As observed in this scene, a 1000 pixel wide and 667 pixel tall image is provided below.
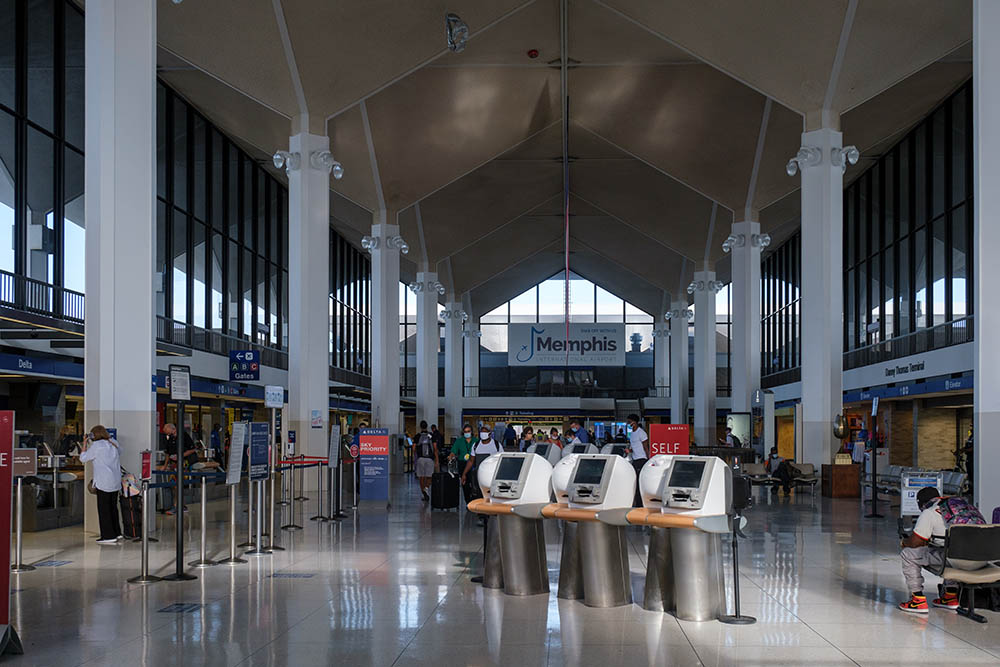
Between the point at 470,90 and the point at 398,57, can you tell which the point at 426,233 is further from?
the point at 398,57

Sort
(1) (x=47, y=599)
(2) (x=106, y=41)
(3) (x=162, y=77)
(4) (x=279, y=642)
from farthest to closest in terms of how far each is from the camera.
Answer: (3) (x=162, y=77), (2) (x=106, y=41), (1) (x=47, y=599), (4) (x=279, y=642)

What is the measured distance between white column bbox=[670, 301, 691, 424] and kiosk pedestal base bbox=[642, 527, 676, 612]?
33945 mm

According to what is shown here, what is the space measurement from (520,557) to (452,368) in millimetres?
33850

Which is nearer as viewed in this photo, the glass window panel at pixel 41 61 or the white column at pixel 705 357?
the glass window panel at pixel 41 61

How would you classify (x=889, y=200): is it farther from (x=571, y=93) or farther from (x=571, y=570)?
(x=571, y=570)

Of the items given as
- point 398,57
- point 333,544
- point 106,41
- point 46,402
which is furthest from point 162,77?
point 333,544

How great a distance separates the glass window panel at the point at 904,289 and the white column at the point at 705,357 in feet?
23.4

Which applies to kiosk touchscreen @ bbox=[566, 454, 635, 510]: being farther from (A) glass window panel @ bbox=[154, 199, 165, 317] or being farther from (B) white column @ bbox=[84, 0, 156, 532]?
(A) glass window panel @ bbox=[154, 199, 165, 317]

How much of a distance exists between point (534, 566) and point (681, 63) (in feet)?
56.4

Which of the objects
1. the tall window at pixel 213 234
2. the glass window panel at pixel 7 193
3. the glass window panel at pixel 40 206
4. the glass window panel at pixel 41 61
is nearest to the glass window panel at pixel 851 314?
the tall window at pixel 213 234

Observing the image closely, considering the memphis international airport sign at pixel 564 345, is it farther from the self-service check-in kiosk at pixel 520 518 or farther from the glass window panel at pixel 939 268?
the self-service check-in kiosk at pixel 520 518

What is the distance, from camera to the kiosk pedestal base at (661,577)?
7.58 m

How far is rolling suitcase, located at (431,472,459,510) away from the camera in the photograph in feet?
54.5

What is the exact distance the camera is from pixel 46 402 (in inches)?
764
